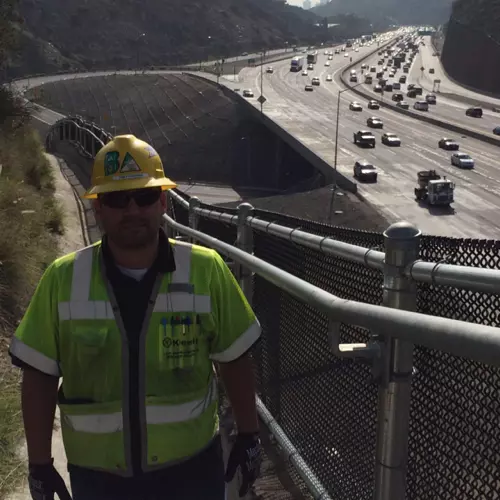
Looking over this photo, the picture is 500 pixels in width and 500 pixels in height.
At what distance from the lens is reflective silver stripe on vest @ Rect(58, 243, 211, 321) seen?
2.60m

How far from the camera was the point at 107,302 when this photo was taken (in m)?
2.61

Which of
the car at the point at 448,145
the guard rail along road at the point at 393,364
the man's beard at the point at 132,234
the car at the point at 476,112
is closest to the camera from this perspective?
the guard rail along road at the point at 393,364

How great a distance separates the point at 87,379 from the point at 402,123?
77155mm

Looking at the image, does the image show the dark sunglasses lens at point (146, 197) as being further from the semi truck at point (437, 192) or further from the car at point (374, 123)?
the car at point (374, 123)

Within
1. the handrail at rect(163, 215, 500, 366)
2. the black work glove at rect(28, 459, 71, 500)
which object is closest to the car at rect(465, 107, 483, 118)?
the handrail at rect(163, 215, 500, 366)

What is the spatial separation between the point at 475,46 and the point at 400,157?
2379 inches

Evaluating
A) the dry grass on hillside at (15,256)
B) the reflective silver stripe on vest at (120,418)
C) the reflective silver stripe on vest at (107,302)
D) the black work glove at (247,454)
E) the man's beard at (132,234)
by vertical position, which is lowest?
the dry grass on hillside at (15,256)

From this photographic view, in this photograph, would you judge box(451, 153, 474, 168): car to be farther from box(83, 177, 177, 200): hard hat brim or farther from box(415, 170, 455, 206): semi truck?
box(83, 177, 177, 200): hard hat brim

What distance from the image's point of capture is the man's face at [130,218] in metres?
2.71

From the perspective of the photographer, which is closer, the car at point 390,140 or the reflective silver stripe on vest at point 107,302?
the reflective silver stripe on vest at point 107,302

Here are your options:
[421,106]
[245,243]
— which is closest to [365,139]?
[421,106]

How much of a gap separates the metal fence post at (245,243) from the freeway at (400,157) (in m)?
31.7

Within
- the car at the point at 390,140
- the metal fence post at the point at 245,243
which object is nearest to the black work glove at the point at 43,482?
the metal fence post at the point at 245,243

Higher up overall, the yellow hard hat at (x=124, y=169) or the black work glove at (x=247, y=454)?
the yellow hard hat at (x=124, y=169)
